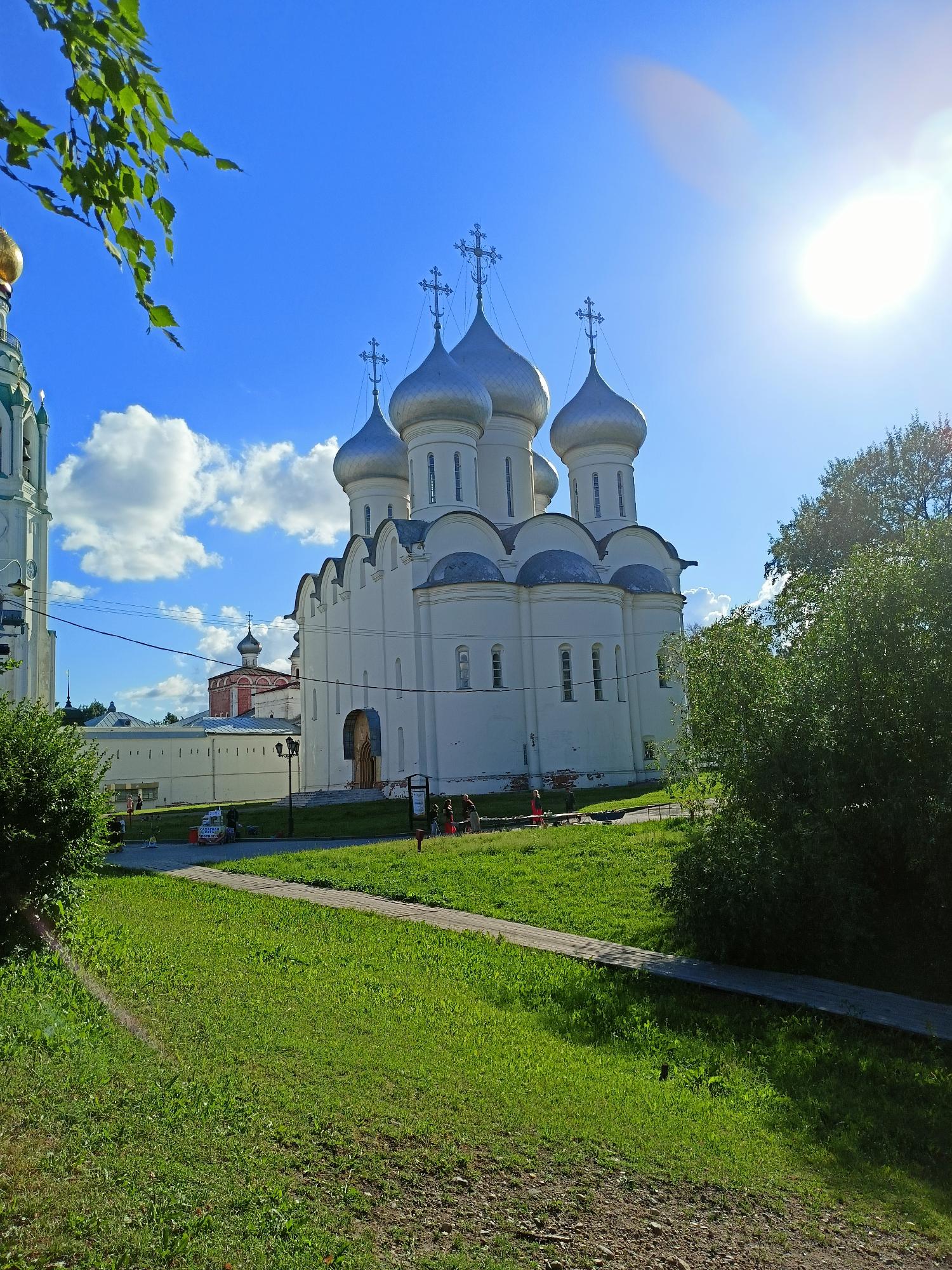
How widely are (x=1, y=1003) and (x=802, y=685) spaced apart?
8371 mm

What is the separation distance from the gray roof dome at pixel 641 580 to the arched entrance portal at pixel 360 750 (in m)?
9.98

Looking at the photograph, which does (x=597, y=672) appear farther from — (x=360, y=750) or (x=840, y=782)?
(x=840, y=782)

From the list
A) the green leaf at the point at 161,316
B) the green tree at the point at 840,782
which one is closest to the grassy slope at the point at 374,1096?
the green tree at the point at 840,782

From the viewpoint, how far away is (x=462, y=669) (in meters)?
30.6

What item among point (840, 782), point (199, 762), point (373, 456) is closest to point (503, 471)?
point (373, 456)

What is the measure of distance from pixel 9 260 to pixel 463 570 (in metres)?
22.1

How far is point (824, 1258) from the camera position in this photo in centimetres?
439

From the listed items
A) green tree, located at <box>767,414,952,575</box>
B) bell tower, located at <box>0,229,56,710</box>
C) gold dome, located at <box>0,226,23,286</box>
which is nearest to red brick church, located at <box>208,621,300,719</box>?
bell tower, located at <box>0,229,56,710</box>

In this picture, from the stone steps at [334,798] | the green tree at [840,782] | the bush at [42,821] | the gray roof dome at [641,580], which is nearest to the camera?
the bush at [42,821]

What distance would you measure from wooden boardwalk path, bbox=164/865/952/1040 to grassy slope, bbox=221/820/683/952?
1.20 ft

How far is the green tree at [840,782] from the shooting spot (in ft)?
32.0

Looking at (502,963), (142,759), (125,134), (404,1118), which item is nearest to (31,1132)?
(404,1118)

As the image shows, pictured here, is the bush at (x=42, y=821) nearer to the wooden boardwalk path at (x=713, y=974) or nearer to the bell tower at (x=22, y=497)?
the wooden boardwalk path at (x=713, y=974)

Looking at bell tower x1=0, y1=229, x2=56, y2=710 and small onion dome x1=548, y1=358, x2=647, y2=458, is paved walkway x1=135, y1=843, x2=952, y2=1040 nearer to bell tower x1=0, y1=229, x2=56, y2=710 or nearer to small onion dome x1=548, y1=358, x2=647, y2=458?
small onion dome x1=548, y1=358, x2=647, y2=458
